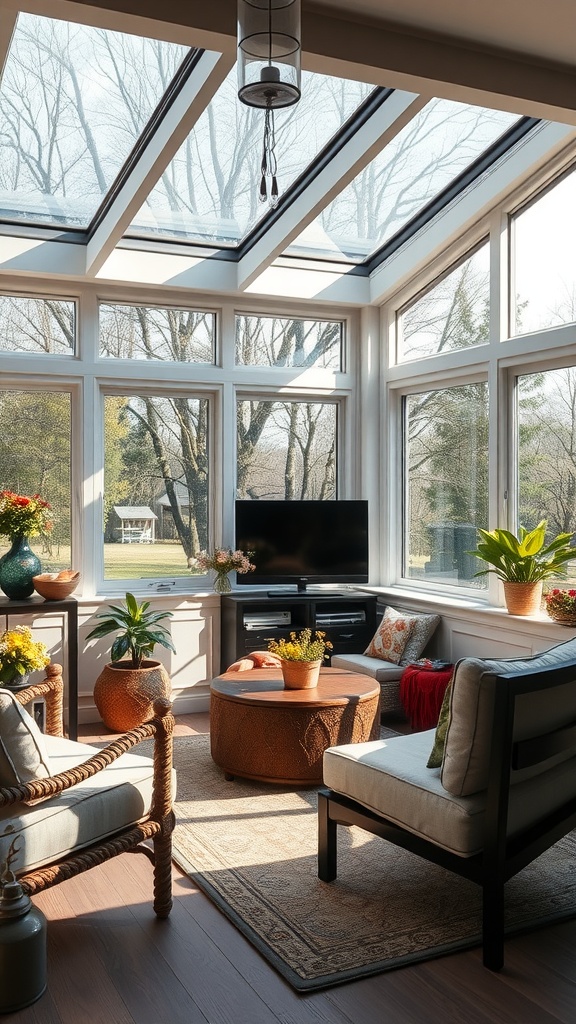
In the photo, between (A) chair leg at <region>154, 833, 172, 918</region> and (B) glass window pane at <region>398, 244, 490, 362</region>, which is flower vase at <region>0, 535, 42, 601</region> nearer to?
(A) chair leg at <region>154, 833, 172, 918</region>

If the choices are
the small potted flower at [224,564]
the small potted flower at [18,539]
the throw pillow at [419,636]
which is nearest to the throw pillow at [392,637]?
the throw pillow at [419,636]

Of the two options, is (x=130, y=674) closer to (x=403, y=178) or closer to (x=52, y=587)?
(x=52, y=587)

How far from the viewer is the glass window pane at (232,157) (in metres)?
4.63

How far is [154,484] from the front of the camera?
20.9 feet

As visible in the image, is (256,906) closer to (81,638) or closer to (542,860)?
(542,860)

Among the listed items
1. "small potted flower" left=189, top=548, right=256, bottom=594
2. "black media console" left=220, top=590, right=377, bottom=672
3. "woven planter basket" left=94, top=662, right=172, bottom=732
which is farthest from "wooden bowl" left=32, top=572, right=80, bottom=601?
"black media console" left=220, top=590, right=377, bottom=672

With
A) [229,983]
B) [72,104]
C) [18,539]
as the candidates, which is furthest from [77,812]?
[72,104]

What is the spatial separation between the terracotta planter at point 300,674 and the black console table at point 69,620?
143cm

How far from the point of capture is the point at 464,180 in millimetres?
5750

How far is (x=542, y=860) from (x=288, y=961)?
131 centimetres

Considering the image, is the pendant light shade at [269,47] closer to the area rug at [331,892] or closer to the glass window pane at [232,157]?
the glass window pane at [232,157]

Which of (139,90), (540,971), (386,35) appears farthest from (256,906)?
(139,90)

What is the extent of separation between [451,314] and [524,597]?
2.08 m

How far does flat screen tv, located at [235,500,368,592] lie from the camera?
247 inches
